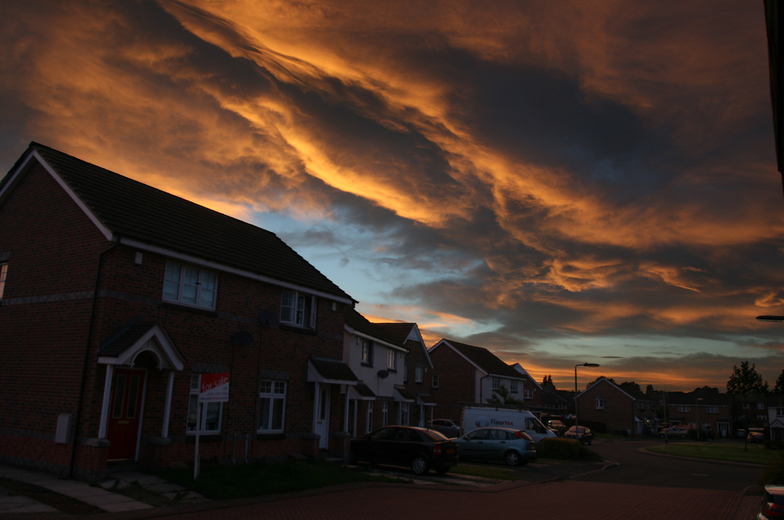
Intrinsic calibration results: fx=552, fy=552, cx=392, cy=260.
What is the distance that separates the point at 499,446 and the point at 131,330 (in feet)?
58.8

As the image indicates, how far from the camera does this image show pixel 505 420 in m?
34.5

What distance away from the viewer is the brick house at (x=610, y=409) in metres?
82.7

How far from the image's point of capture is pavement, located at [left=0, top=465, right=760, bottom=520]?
1141 centimetres

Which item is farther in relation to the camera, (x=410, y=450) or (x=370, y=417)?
(x=370, y=417)

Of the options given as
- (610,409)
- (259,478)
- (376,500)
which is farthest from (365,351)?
(610,409)

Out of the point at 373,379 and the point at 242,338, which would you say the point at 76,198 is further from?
the point at 373,379

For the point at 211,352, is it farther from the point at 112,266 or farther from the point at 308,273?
the point at 308,273

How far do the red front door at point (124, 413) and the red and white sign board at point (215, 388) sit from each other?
2027 mm

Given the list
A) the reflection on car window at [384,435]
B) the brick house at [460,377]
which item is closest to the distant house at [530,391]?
the brick house at [460,377]

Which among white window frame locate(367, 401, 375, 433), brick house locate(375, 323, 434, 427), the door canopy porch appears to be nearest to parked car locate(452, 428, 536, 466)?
white window frame locate(367, 401, 375, 433)

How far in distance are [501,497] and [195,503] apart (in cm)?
864

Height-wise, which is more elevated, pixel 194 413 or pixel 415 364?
pixel 415 364

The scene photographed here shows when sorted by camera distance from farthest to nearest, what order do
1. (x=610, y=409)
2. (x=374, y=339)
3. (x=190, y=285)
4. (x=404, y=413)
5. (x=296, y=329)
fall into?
(x=610, y=409)
(x=404, y=413)
(x=374, y=339)
(x=296, y=329)
(x=190, y=285)

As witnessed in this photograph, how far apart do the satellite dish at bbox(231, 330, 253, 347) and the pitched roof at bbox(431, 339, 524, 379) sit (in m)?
40.8
